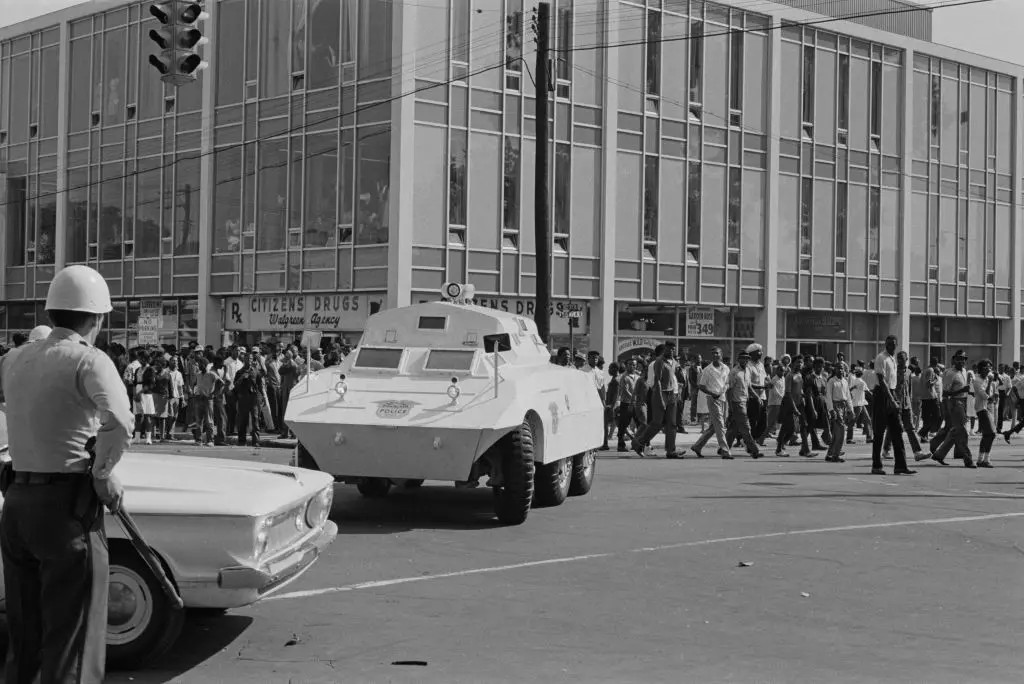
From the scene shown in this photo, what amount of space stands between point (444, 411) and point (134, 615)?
5.82 metres

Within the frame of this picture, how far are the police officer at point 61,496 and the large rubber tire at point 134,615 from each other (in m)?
1.17

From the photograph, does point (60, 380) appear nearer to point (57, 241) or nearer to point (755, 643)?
point (755, 643)

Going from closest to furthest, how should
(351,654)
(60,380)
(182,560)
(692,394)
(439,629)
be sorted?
1. (60,380)
2. (182,560)
3. (351,654)
4. (439,629)
5. (692,394)

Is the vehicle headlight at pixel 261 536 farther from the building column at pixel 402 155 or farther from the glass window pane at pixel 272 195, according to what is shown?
the glass window pane at pixel 272 195

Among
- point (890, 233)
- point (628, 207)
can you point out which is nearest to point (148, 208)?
point (628, 207)

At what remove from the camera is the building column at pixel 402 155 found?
101 feet

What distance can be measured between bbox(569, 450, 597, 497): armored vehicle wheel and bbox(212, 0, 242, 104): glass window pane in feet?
72.0

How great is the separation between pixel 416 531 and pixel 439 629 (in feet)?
14.2

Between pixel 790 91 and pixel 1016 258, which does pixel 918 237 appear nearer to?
pixel 1016 258

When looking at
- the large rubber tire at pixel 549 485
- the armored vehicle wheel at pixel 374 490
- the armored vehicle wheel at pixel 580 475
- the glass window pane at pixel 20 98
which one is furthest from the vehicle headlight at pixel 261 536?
the glass window pane at pixel 20 98

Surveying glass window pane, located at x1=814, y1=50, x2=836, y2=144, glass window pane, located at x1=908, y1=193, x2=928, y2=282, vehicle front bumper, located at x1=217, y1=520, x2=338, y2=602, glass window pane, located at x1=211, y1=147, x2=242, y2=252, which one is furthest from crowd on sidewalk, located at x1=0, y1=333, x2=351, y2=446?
glass window pane, located at x1=908, y1=193, x2=928, y2=282

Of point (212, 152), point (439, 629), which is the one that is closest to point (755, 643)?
point (439, 629)

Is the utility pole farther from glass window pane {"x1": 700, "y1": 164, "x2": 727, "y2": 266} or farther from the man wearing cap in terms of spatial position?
glass window pane {"x1": 700, "y1": 164, "x2": 727, "y2": 266}

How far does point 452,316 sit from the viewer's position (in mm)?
14258
